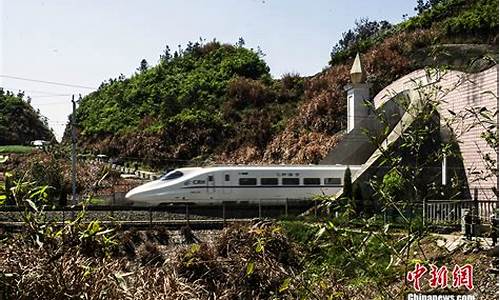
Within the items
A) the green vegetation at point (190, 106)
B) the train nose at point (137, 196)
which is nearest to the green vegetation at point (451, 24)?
the green vegetation at point (190, 106)

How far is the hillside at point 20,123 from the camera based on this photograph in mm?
26672

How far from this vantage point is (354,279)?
Answer: 2.32 meters

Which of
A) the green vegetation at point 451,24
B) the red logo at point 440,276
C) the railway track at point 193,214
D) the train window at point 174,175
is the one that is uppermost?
the green vegetation at point 451,24

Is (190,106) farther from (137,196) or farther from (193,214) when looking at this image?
(193,214)

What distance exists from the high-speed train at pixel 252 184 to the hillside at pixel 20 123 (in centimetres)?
1460

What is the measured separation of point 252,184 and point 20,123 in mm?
17832

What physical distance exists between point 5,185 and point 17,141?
27.0 m

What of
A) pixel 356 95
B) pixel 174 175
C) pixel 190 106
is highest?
pixel 190 106

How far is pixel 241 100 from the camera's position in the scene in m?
23.6

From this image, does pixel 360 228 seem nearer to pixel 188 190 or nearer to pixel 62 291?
pixel 62 291

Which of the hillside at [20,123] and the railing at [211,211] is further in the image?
the hillside at [20,123]

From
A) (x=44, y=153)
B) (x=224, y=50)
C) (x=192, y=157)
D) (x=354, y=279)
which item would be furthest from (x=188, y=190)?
(x=224, y=50)

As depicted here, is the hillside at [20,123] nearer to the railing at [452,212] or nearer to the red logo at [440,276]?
the railing at [452,212]

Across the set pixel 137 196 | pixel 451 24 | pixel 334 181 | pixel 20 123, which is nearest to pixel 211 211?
pixel 137 196
